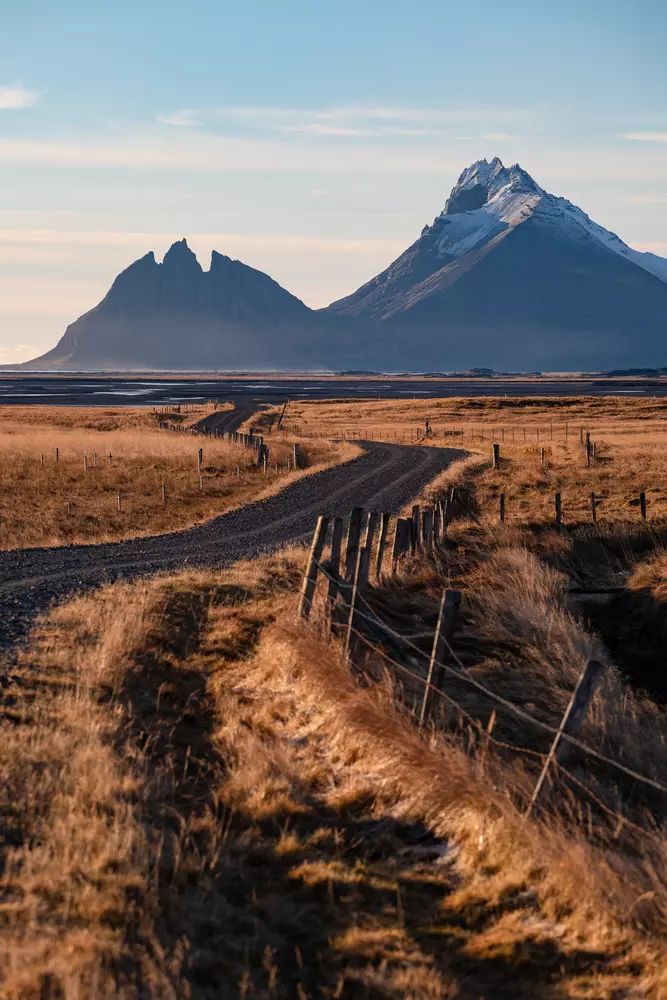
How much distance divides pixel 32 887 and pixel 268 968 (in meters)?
1.75

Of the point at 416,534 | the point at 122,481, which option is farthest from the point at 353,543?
the point at 122,481

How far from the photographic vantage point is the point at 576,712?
7.85 m

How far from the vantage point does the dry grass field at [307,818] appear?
20.8 ft

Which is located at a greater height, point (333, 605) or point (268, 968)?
point (333, 605)

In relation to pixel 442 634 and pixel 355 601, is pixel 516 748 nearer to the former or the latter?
pixel 442 634

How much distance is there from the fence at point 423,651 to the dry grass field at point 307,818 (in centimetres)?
12

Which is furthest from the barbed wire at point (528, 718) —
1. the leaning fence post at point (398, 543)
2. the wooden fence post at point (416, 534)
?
the wooden fence post at point (416, 534)

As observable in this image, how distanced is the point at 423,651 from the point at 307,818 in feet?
16.3

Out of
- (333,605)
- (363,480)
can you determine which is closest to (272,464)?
(363,480)

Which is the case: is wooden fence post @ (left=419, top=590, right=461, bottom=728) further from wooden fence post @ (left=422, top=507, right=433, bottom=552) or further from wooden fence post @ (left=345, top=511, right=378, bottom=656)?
wooden fence post @ (left=422, top=507, right=433, bottom=552)

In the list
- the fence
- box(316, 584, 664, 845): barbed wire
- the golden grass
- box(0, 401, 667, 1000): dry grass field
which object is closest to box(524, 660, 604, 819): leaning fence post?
the fence

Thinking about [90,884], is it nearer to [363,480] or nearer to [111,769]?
[111,769]

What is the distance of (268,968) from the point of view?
6.18 meters

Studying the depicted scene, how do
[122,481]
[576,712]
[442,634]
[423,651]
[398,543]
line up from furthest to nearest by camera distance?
[122,481] < [398,543] < [423,651] < [442,634] < [576,712]
